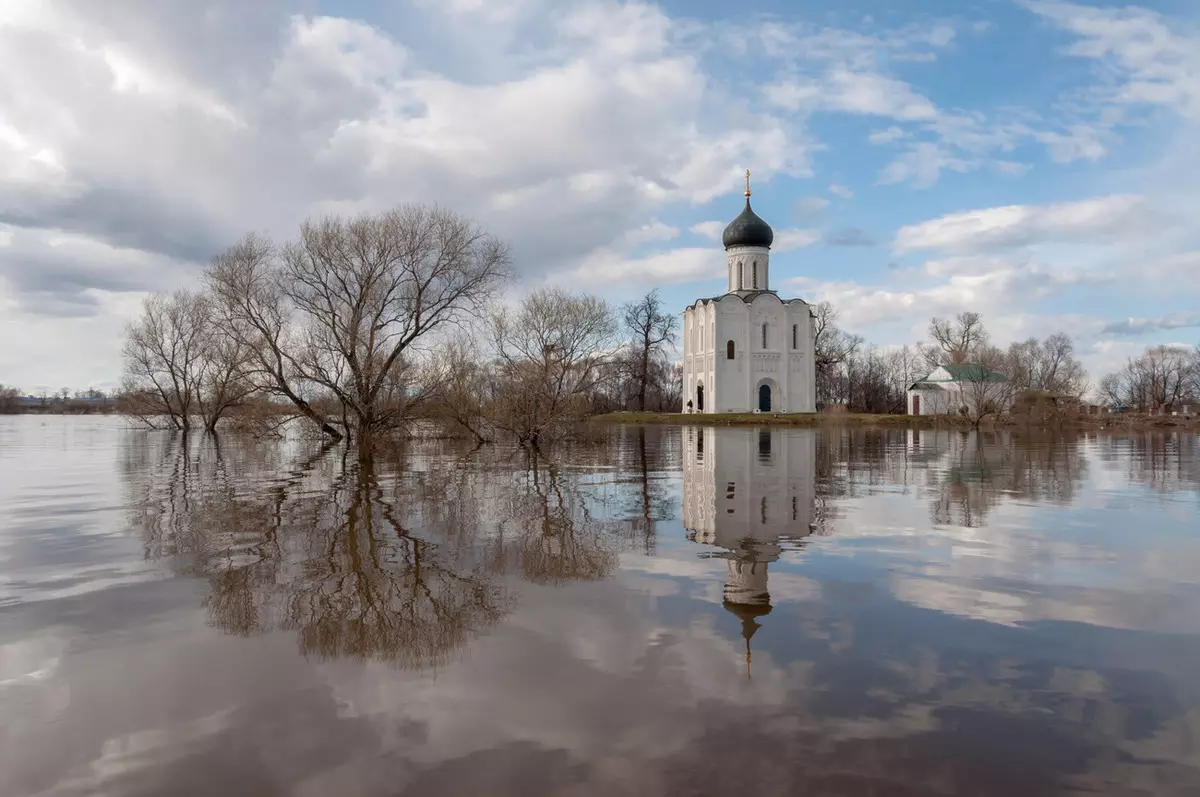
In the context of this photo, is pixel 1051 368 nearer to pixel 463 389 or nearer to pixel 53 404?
pixel 463 389

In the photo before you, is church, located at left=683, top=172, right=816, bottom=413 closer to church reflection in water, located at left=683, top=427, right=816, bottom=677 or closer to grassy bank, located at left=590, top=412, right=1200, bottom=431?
grassy bank, located at left=590, top=412, right=1200, bottom=431

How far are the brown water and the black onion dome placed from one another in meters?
53.5

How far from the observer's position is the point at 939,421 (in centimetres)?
5578

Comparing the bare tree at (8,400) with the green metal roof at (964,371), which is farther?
the bare tree at (8,400)

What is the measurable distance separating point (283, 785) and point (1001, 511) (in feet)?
33.3

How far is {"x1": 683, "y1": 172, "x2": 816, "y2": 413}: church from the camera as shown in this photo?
61.6 metres

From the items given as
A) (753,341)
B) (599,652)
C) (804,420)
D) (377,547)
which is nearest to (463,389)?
(377,547)

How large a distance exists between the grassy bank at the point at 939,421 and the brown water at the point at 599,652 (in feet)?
144

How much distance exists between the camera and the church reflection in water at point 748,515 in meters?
6.23

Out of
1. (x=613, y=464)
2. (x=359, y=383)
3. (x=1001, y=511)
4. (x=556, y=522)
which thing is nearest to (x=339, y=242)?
(x=359, y=383)

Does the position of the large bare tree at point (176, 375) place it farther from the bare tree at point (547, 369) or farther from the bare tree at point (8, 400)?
the bare tree at point (8, 400)

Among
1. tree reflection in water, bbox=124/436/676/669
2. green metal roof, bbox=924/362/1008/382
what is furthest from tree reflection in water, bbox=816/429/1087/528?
green metal roof, bbox=924/362/1008/382

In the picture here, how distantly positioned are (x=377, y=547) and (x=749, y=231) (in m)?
57.6

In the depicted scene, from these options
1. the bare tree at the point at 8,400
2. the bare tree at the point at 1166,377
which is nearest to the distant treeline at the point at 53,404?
the bare tree at the point at 8,400
